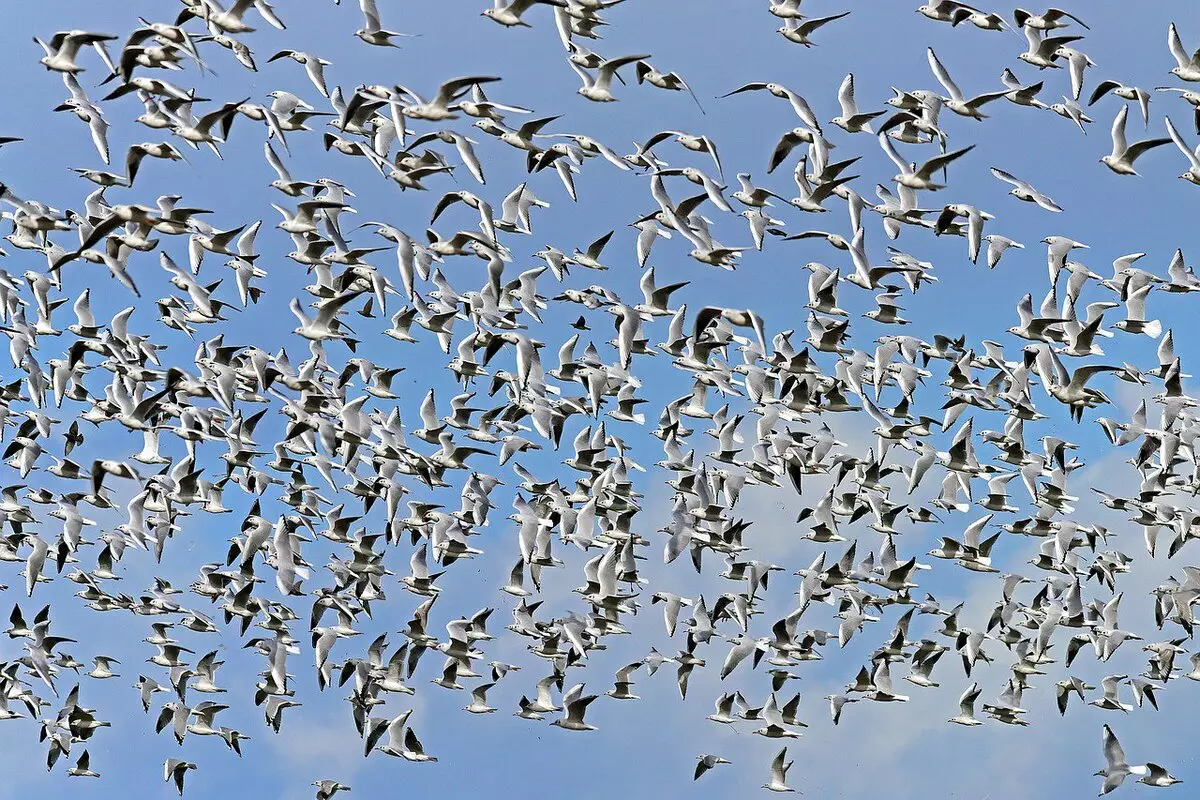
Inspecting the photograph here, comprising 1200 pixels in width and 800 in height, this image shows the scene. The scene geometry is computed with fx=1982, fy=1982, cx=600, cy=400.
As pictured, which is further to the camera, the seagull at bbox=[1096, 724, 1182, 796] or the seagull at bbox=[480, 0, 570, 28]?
the seagull at bbox=[1096, 724, 1182, 796]

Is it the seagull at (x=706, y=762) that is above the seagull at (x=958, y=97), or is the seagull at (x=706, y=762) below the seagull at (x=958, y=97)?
below

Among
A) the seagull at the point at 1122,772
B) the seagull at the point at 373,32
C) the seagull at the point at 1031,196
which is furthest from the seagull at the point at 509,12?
the seagull at the point at 1122,772

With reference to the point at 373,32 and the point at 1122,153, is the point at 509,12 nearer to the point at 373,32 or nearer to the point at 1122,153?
the point at 373,32

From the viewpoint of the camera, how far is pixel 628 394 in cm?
4447

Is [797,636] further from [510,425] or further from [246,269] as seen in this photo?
[246,269]

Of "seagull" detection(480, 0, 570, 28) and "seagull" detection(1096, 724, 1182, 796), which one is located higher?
"seagull" detection(480, 0, 570, 28)

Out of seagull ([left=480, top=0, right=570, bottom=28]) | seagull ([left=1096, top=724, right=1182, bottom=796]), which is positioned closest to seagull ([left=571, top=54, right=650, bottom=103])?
seagull ([left=480, top=0, right=570, bottom=28])

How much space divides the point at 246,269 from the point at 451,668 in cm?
1129

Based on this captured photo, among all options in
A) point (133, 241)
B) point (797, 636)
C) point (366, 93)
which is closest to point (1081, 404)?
point (797, 636)

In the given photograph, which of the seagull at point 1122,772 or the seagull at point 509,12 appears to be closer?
the seagull at point 509,12

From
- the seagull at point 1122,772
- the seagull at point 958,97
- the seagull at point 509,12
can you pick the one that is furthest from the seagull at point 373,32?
the seagull at point 1122,772

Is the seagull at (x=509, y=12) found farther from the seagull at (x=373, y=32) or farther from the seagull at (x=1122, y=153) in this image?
the seagull at (x=1122, y=153)

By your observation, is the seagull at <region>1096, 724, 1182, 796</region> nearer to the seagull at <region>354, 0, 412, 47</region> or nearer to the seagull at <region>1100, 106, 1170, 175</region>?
the seagull at <region>1100, 106, 1170, 175</region>

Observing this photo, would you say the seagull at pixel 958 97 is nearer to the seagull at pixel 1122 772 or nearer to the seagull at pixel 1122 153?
the seagull at pixel 1122 153
